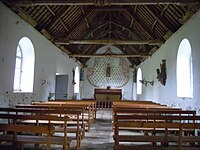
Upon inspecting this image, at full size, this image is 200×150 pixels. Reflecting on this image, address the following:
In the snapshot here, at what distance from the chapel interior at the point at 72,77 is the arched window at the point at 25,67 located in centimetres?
3

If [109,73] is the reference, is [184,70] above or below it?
below

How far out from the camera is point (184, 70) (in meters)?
7.50

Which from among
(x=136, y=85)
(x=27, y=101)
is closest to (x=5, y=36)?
(x=27, y=101)

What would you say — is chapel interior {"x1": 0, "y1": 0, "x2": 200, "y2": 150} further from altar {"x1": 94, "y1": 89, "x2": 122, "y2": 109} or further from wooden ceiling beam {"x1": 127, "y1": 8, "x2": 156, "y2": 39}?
altar {"x1": 94, "y1": 89, "x2": 122, "y2": 109}

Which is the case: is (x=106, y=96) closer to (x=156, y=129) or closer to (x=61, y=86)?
(x=61, y=86)

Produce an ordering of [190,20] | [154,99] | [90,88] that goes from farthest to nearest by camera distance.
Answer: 1. [90,88]
2. [154,99]
3. [190,20]

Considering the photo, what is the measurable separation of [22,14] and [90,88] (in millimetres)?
11609

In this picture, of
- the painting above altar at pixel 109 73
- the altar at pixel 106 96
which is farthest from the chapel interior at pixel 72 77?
the painting above altar at pixel 109 73

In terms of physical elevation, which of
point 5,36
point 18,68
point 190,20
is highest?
point 190,20

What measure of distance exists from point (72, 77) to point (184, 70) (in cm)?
772

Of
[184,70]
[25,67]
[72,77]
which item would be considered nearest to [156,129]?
[184,70]

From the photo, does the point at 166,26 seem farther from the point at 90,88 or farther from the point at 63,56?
the point at 90,88

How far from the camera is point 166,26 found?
805 centimetres

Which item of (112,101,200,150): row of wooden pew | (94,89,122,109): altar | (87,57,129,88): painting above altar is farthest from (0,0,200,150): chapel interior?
(87,57,129,88): painting above altar
